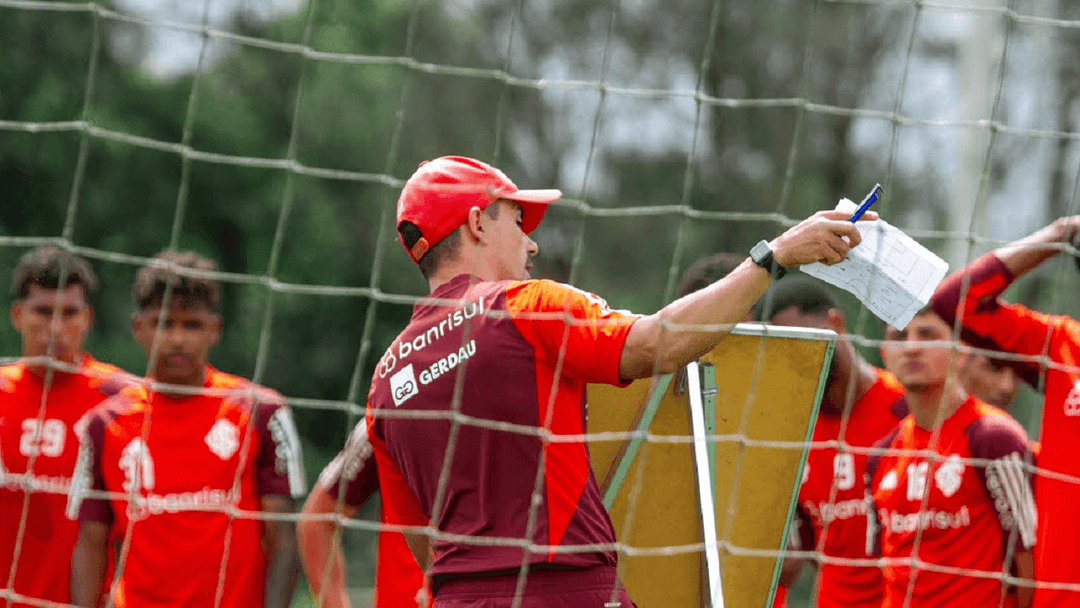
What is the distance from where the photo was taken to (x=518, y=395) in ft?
9.44

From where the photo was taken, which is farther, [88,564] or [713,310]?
[88,564]

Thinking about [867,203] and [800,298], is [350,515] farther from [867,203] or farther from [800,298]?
[867,203]

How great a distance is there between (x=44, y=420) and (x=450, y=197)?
2580 mm

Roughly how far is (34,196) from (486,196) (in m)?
12.4

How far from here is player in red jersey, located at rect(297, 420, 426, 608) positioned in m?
3.81

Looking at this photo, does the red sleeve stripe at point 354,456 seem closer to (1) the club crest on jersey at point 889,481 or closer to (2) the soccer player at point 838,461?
(2) the soccer player at point 838,461

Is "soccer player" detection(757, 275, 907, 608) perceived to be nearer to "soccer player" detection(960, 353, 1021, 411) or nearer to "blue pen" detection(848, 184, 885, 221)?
"soccer player" detection(960, 353, 1021, 411)

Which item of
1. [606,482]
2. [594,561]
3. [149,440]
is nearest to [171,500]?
[149,440]

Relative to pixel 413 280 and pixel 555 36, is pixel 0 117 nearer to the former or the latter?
pixel 413 280

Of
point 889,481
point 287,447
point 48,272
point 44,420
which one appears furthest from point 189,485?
point 889,481

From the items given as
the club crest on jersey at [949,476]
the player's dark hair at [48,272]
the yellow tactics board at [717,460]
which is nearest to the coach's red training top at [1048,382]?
the club crest on jersey at [949,476]

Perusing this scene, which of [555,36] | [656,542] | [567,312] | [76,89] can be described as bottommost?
[656,542]

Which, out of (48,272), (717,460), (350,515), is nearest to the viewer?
(717,460)

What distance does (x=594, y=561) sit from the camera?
285 cm
